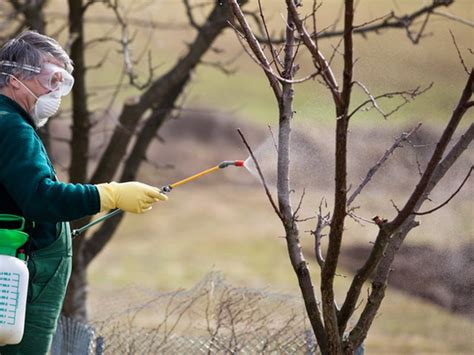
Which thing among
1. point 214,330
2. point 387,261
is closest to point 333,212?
point 387,261

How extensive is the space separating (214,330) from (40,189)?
1.61 metres

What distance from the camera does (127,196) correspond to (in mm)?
3207

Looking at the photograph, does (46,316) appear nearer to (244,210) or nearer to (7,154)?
(7,154)

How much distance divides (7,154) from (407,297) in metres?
11.0

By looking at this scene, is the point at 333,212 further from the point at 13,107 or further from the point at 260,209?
the point at 260,209

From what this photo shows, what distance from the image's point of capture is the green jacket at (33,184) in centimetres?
305

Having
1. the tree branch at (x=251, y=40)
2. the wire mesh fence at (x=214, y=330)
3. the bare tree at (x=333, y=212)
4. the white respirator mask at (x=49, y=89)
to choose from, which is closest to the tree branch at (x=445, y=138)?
the bare tree at (x=333, y=212)

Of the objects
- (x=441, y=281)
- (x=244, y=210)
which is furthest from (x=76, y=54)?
(x=244, y=210)

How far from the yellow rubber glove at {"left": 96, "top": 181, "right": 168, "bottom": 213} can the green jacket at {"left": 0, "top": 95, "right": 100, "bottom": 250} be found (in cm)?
3

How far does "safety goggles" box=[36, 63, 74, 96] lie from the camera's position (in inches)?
130

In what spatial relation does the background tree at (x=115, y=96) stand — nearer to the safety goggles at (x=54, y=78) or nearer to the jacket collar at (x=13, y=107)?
the safety goggles at (x=54, y=78)

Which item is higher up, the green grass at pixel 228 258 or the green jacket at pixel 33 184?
the green grass at pixel 228 258

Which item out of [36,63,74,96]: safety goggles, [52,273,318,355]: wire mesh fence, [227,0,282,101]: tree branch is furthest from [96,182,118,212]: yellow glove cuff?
[52,273,318,355]: wire mesh fence

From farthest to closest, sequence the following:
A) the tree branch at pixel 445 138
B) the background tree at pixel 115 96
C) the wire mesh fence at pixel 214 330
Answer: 1. the background tree at pixel 115 96
2. the wire mesh fence at pixel 214 330
3. the tree branch at pixel 445 138
